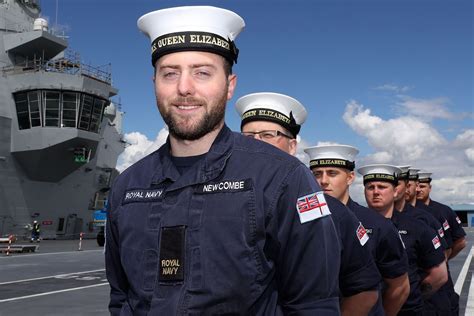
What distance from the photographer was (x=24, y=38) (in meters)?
35.0

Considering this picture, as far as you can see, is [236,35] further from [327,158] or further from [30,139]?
[30,139]

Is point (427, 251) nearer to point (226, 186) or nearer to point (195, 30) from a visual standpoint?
point (226, 186)

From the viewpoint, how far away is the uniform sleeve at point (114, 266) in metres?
2.23

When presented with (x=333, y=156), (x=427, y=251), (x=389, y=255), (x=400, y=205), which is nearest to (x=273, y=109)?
(x=333, y=156)

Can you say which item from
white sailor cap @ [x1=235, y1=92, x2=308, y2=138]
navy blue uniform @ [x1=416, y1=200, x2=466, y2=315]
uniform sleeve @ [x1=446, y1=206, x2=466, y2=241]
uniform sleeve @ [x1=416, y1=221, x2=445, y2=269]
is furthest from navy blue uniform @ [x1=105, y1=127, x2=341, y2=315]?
uniform sleeve @ [x1=446, y1=206, x2=466, y2=241]

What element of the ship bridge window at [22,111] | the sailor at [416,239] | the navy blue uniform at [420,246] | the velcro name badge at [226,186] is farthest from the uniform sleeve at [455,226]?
the ship bridge window at [22,111]

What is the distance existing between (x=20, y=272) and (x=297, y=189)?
16.5 m

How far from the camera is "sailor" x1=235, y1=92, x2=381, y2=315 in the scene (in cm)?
313

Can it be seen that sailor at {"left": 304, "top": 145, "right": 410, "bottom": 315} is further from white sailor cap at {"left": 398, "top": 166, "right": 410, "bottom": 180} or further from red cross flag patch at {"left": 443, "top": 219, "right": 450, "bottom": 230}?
red cross flag patch at {"left": 443, "top": 219, "right": 450, "bottom": 230}

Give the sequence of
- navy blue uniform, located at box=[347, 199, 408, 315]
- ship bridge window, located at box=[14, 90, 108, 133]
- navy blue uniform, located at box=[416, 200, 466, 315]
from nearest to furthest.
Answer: navy blue uniform, located at box=[347, 199, 408, 315] → navy blue uniform, located at box=[416, 200, 466, 315] → ship bridge window, located at box=[14, 90, 108, 133]

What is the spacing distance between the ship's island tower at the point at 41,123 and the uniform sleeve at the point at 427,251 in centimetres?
3177

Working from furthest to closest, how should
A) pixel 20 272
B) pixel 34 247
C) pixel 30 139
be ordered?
1. pixel 30 139
2. pixel 34 247
3. pixel 20 272

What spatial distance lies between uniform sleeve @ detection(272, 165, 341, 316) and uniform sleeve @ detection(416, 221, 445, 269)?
3.66 m

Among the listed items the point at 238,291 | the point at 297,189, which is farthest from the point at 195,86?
the point at 238,291
